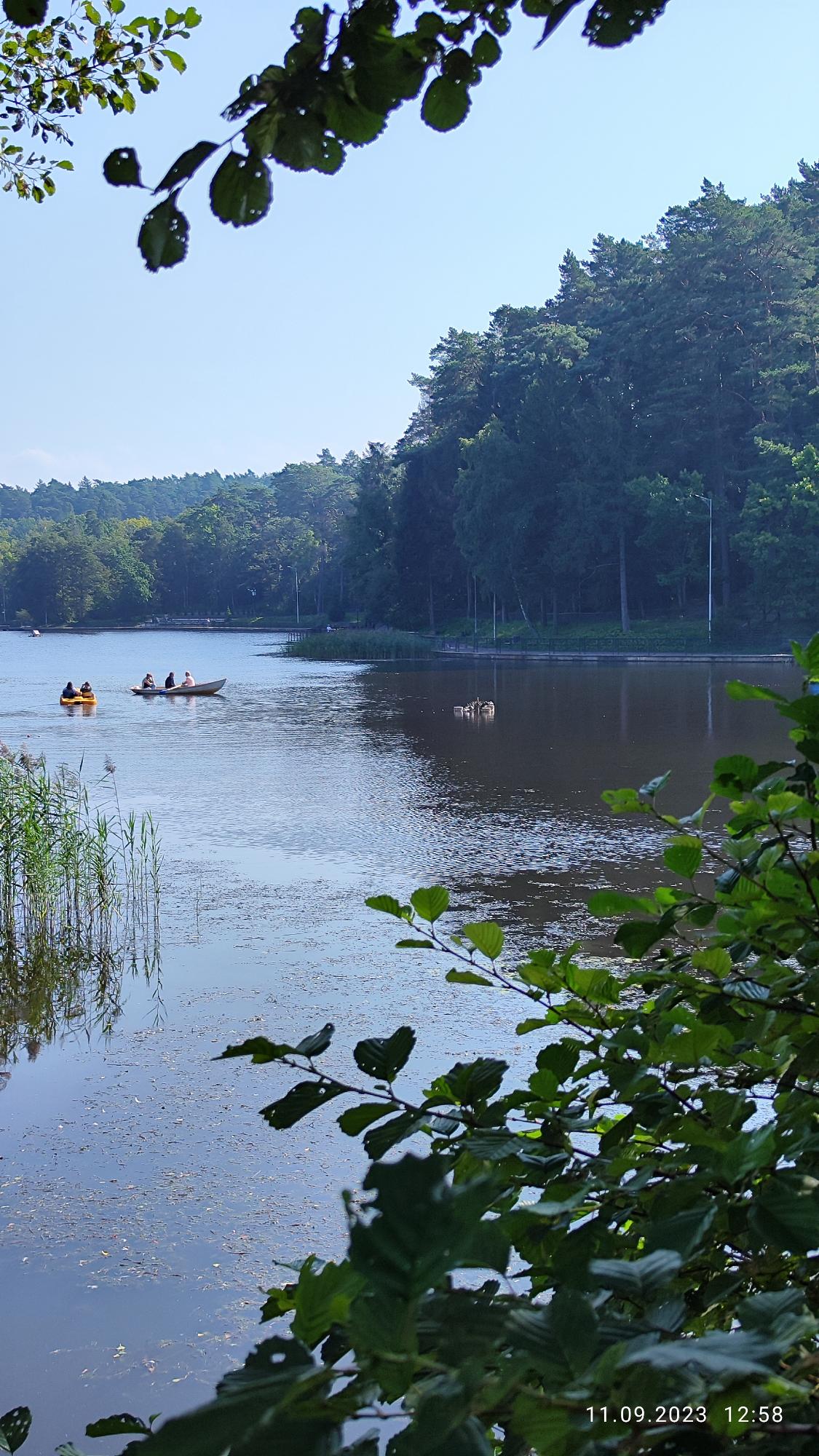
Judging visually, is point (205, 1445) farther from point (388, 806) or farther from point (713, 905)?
point (388, 806)

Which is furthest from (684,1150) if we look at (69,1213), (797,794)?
(69,1213)

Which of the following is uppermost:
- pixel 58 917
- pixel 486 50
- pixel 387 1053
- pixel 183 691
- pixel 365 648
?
pixel 486 50

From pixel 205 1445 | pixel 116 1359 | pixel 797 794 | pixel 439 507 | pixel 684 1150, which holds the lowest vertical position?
pixel 116 1359

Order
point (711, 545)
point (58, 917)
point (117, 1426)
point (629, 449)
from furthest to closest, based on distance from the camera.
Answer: point (629, 449) → point (711, 545) → point (58, 917) → point (117, 1426)

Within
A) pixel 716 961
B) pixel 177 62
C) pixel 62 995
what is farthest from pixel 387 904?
pixel 62 995

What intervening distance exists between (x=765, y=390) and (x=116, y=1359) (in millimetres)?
57177

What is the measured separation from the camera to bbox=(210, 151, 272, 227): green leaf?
134 cm

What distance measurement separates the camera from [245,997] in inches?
362

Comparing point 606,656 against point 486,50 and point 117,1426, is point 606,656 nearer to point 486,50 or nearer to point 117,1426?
point 486,50

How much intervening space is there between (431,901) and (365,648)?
65892 mm

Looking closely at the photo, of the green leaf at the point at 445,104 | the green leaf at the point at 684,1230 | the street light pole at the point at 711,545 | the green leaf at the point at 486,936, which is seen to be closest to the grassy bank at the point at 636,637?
the street light pole at the point at 711,545

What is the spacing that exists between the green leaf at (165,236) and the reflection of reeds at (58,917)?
26.2 ft

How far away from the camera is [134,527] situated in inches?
5906

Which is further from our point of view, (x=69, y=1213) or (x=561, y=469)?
(x=561, y=469)
